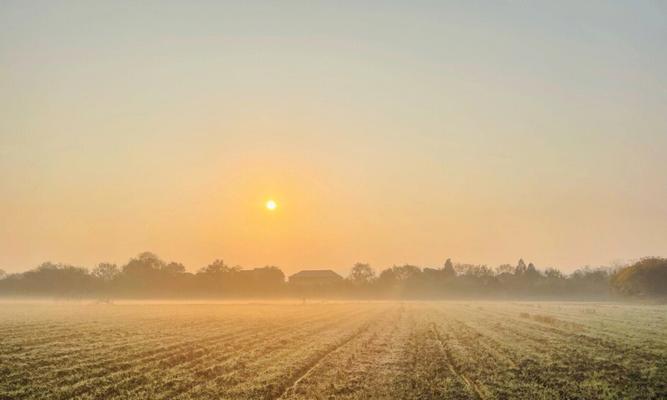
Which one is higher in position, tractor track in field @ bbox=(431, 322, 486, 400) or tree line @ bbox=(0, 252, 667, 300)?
tree line @ bbox=(0, 252, 667, 300)

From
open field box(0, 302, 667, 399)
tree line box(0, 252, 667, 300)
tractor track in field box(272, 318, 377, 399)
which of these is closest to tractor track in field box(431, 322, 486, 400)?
open field box(0, 302, 667, 399)

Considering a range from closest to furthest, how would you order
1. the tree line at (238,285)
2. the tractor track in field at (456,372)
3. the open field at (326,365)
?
the open field at (326,365)
the tractor track in field at (456,372)
the tree line at (238,285)

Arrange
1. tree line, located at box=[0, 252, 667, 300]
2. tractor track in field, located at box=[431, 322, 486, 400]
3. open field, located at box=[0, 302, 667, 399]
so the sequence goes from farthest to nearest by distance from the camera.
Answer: tree line, located at box=[0, 252, 667, 300], tractor track in field, located at box=[431, 322, 486, 400], open field, located at box=[0, 302, 667, 399]

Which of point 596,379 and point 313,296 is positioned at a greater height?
point 313,296

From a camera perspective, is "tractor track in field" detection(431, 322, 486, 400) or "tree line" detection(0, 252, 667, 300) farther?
"tree line" detection(0, 252, 667, 300)

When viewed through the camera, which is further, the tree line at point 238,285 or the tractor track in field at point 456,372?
the tree line at point 238,285

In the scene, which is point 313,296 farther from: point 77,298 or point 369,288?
point 77,298

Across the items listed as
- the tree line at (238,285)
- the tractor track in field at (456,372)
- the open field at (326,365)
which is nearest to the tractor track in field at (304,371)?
the open field at (326,365)

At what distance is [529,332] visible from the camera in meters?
39.9

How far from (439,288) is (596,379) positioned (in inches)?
7088

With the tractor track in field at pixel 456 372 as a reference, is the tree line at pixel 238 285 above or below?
above

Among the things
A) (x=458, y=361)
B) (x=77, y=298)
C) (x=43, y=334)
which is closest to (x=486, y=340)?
(x=458, y=361)

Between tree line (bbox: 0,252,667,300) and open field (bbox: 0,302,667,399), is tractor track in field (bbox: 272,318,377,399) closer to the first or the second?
open field (bbox: 0,302,667,399)

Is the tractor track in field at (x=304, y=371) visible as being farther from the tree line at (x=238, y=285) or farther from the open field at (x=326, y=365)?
the tree line at (x=238, y=285)
